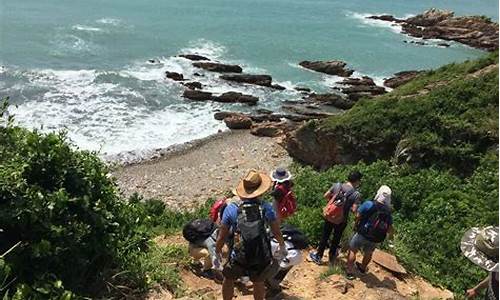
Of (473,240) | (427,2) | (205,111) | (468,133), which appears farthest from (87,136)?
(427,2)

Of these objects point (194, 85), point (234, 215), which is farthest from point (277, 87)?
point (234, 215)

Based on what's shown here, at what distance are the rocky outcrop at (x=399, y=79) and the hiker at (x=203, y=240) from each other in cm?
3122

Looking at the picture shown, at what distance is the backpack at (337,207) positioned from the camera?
784cm

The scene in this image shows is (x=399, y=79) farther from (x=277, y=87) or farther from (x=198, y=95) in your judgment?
(x=198, y=95)

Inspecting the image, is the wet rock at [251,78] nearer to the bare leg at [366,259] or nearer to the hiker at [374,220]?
the bare leg at [366,259]

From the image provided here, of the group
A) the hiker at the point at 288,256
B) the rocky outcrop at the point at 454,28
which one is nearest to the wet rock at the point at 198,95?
the hiker at the point at 288,256

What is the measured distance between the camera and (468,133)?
15398 millimetres

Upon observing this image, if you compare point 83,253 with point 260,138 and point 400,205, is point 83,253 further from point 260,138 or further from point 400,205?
point 260,138

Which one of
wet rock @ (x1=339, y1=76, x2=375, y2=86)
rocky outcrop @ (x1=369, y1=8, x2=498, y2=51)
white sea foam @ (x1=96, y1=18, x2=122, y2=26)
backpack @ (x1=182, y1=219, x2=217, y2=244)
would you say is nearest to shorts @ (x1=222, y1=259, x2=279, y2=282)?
backpack @ (x1=182, y1=219, x2=217, y2=244)

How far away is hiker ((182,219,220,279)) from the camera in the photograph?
754 cm

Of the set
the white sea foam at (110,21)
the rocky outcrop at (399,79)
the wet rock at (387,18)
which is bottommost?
the white sea foam at (110,21)

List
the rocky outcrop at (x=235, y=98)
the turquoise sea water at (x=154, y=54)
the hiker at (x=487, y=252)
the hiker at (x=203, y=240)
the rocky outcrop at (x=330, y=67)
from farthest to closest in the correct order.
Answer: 1. the rocky outcrop at (x=330, y=67)
2. the rocky outcrop at (x=235, y=98)
3. the turquoise sea water at (x=154, y=54)
4. the hiker at (x=203, y=240)
5. the hiker at (x=487, y=252)

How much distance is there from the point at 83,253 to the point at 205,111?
79.2ft

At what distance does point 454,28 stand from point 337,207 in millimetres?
56830
